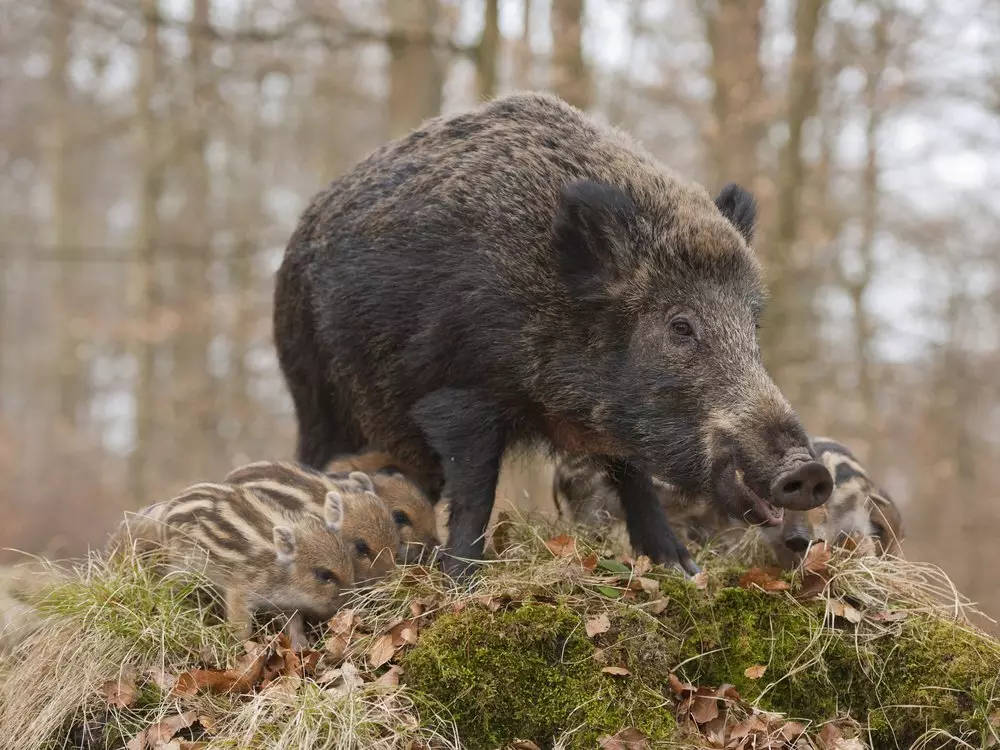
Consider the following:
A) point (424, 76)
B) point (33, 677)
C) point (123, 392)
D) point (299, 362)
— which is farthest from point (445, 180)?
point (123, 392)

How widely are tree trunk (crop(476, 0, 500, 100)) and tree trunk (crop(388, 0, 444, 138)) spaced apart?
1.66 feet

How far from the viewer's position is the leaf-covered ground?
11.0 ft

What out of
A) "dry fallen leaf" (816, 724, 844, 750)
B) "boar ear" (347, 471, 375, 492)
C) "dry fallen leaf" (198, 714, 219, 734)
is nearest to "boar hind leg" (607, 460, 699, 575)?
"dry fallen leaf" (816, 724, 844, 750)

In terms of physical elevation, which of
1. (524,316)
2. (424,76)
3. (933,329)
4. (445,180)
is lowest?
(933,329)

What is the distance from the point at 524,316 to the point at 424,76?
18.6ft

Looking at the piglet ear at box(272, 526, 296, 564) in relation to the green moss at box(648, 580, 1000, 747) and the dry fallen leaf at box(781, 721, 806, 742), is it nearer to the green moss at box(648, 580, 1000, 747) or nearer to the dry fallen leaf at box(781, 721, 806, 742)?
the green moss at box(648, 580, 1000, 747)

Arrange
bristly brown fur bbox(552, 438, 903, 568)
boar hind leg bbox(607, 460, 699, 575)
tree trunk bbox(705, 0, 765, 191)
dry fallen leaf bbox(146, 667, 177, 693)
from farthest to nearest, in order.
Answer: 1. tree trunk bbox(705, 0, 765, 191)
2. boar hind leg bbox(607, 460, 699, 575)
3. bristly brown fur bbox(552, 438, 903, 568)
4. dry fallen leaf bbox(146, 667, 177, 693)

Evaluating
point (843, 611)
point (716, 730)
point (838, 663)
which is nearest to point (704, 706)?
point (716, 730)

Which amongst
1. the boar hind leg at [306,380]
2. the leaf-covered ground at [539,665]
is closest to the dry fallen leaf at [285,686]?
the leaf-covered ground at [539,665]

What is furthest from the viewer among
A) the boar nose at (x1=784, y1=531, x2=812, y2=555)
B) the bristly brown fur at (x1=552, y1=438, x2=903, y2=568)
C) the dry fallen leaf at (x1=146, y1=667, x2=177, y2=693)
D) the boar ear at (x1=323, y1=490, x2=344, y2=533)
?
the bristly brown fur at (x1=552, y1=438, x2=903, y2=568)

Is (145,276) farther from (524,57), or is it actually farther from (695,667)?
(695,667)

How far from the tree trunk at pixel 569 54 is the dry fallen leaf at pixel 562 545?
604 cm

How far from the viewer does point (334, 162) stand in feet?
57.9

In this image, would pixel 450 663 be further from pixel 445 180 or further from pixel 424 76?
pixel 424 76
